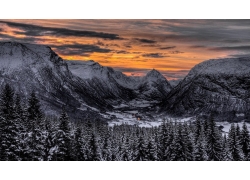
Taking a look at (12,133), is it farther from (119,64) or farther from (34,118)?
(119,64)

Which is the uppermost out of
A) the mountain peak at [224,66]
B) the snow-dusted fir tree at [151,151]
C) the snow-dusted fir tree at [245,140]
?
the mountain peak at [224,66]

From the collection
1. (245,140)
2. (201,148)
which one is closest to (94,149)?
(201,148)

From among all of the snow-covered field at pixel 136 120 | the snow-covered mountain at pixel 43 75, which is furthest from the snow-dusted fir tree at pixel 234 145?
the snow-covered mountain at pixel 43 75

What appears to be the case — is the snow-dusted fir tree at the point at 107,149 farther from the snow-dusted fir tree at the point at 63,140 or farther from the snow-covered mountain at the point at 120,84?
the snow-dusted fir tree at the point at 63,140

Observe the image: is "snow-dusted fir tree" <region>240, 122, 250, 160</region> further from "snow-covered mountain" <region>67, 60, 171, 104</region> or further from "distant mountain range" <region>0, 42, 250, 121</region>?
"snow-covered mountain" <region>67, 60, 171, 104</region>

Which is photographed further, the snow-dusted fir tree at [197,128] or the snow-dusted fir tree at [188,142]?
the snow-dusted fir tree at [197,128]

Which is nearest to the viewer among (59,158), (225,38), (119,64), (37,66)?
(59,158)

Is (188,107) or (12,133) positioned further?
(188,107)
